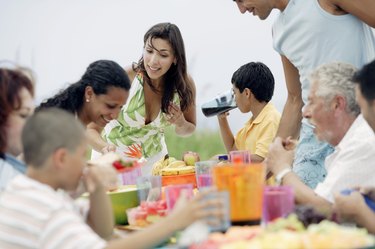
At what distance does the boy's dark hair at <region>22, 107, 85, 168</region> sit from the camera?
1.79 metres

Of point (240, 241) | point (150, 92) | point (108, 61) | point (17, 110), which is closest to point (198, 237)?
point (240, 241)

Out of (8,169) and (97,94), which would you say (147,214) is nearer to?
(8,169)

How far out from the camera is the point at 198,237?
171cm

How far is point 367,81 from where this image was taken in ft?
7.25

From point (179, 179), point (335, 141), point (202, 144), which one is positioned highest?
point (335, 141)

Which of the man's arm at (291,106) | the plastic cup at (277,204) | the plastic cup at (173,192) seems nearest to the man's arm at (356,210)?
the plastic cup at (277,204)

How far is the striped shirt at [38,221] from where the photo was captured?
1653mm

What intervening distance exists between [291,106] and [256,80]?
3.20ft

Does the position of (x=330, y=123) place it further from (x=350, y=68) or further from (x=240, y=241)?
(x=240, y=241)

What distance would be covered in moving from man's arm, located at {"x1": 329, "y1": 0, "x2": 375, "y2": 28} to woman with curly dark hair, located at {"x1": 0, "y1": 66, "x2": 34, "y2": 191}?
4.75ft

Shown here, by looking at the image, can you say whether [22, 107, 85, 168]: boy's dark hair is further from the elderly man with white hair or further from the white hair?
the white hair

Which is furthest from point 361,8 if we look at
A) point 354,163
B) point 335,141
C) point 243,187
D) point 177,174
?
point 243,187

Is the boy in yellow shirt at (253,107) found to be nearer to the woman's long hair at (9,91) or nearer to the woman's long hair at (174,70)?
the woman's long hair at (174,70)

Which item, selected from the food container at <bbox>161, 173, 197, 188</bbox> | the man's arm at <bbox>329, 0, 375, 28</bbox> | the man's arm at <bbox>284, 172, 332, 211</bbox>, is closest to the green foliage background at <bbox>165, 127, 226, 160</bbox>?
the food container at <bbox>161, 173, 197, 188</bbox>
